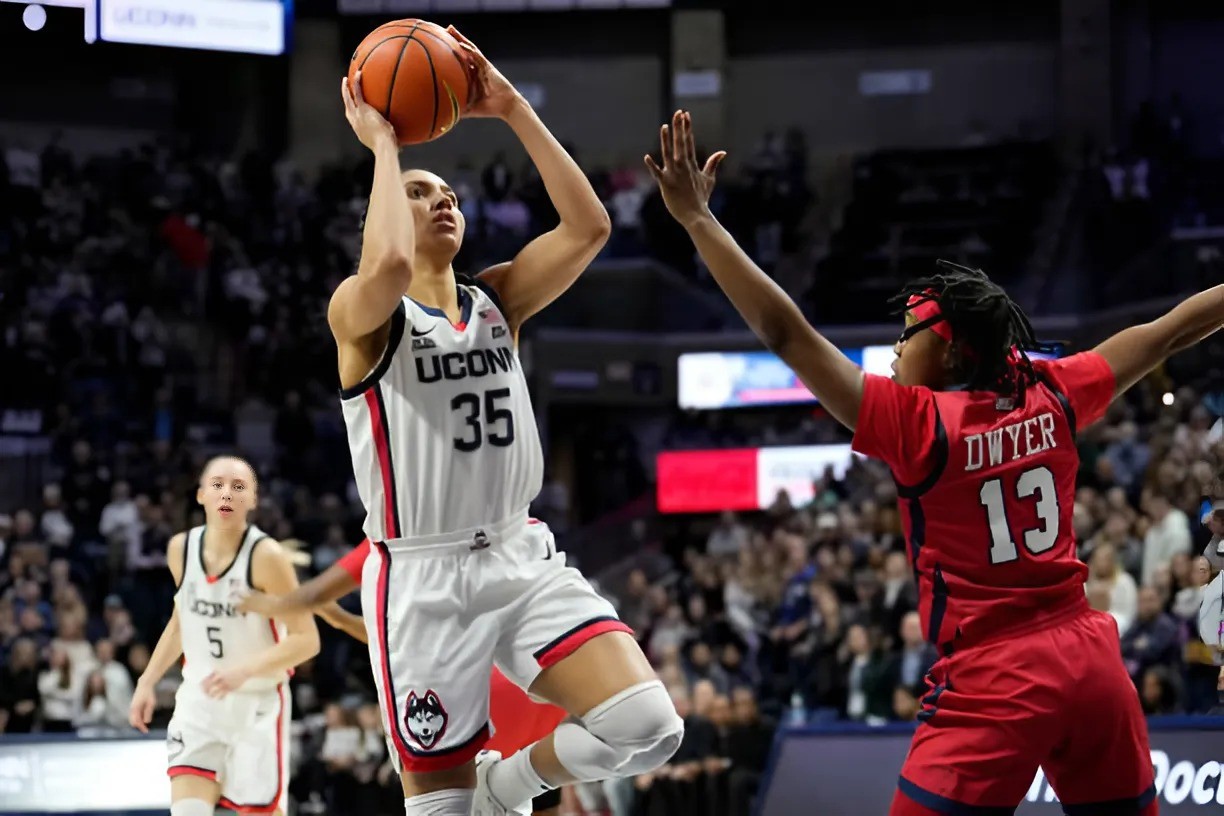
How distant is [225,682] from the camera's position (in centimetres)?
666

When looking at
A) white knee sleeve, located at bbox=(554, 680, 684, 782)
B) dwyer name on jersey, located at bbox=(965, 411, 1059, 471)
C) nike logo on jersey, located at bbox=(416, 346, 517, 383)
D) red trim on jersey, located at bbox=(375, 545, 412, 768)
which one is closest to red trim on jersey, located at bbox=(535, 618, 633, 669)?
white knee sleeve, located at bbox=(554, 680, 684, 782)

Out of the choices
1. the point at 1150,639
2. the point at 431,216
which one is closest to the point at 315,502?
the point at 1150,639

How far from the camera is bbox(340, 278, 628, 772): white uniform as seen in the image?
173 inches

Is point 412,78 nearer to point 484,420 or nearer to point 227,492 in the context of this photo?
point 484,420

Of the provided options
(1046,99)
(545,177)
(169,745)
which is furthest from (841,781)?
(1046,99)

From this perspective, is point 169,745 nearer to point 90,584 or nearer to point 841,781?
point 841,781

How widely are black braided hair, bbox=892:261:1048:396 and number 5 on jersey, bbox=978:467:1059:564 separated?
0.22 meters

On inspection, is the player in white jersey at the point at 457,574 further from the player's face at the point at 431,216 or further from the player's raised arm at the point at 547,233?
the player's raised arm at the point at 547,233

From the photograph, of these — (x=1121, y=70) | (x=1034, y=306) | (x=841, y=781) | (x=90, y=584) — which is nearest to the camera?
(x=841, y=781)

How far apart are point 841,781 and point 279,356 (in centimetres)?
1114

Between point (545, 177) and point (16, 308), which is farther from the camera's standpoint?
point (16, 308)

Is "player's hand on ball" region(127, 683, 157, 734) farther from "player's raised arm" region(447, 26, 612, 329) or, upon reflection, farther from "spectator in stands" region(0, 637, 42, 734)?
"spectator in stands" region(0, 637, 42, 734)

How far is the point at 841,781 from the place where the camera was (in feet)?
27.2

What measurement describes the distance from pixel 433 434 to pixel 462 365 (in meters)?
0.21
